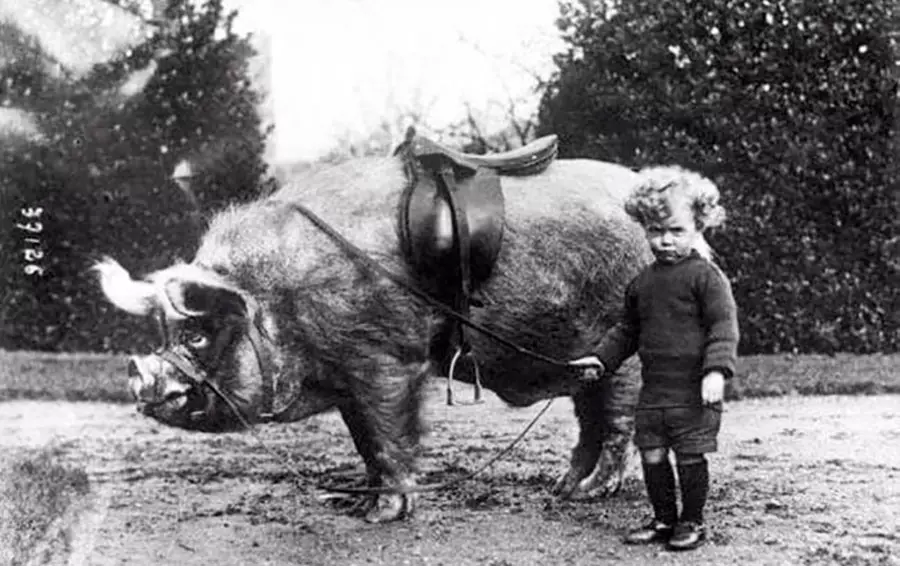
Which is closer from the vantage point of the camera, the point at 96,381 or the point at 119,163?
the point at 119,163

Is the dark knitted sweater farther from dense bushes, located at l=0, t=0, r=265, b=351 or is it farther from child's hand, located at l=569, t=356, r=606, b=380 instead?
dense bushes, located at l=0, t=0, r=265, b=351

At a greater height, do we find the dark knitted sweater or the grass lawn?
the dark knitted sweater

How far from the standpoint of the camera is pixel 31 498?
4.26 meters

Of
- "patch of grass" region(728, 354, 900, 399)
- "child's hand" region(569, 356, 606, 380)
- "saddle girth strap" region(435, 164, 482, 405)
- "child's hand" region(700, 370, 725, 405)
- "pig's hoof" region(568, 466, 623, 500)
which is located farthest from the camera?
"patch of grass" region(728, 354, 900, 399)

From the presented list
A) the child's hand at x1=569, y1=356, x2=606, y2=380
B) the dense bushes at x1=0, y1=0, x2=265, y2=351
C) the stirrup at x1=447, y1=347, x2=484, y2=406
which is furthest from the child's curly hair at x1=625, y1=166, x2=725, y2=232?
the dense bushes at x1=0, y1=0, x2=265, y2=351

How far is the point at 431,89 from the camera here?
5.29 meters

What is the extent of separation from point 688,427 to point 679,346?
258 millimetres

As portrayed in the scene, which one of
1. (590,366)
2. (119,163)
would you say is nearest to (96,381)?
(119,163)

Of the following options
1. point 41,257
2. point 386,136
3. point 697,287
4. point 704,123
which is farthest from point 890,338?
point 41,257

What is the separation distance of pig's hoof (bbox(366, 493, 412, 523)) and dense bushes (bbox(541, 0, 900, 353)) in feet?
7.48

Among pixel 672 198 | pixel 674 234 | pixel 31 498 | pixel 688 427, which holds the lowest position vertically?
pixel 31 498

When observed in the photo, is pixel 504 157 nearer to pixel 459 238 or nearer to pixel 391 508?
pixel 459 238

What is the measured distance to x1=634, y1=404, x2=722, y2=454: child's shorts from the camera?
146 inches

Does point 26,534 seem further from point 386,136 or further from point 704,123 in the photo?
point 704,123
